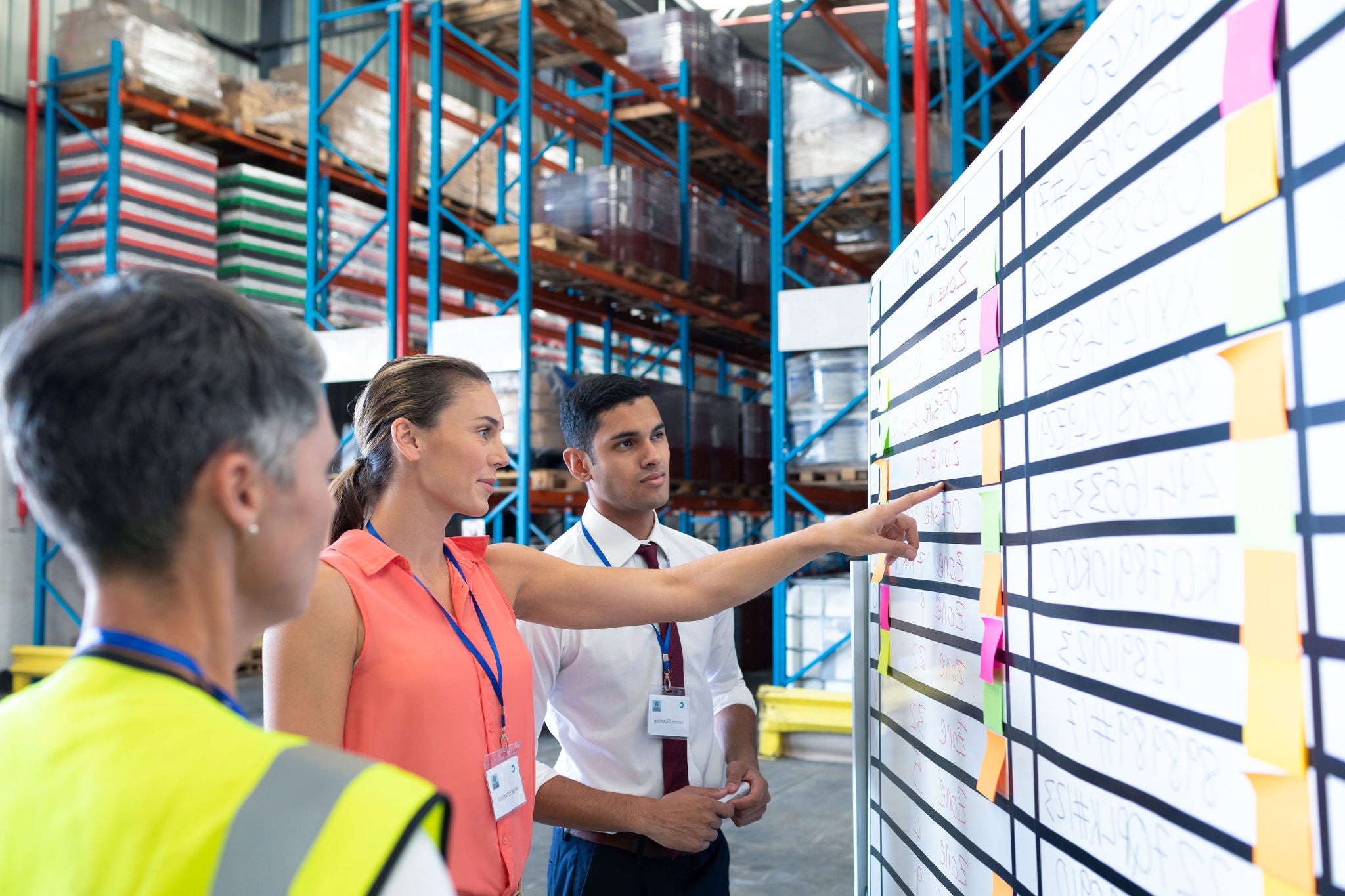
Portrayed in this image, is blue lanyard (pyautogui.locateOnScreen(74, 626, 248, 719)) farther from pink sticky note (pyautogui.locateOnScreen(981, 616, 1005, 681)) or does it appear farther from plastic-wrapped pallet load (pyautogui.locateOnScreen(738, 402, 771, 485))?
plastic-wrapped pallet load (pyautogui.locateOnScreen(738, 402, 771, 485))

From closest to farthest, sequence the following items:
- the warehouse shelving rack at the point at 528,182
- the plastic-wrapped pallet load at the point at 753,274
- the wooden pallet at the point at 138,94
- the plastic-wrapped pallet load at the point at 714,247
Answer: the warehouse shelving rack at the point at 528,182 → the wooden pallet at the point at 138,94 → the plastic-wrapped pallet load at the point at 714,247 → the plastic-wrapped pallet load at the point at 753,274

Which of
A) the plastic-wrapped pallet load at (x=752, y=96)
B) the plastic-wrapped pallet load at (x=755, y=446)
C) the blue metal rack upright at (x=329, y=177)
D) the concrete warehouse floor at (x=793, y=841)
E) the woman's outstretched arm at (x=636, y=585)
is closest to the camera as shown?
the woman's outstretched arm at (x=636, y=585)

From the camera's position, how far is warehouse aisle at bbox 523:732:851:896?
5.03m

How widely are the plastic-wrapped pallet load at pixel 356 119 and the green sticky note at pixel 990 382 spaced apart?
8.65 meters

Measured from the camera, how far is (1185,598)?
3.62ft

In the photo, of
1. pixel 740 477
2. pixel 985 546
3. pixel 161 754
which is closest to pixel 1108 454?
pixel 985 546

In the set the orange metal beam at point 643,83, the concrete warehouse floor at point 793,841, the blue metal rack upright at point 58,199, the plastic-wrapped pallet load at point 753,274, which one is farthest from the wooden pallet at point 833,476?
the blue metal rack upright at point 58,199

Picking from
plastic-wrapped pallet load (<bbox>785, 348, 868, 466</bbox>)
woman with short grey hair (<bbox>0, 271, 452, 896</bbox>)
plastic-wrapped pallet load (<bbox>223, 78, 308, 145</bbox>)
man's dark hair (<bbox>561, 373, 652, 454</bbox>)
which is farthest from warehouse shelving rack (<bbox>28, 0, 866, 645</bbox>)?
woman with short grey hair (<bbox>0, 271, 452, 896</bbox>)

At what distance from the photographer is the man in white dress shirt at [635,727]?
2.61 metres

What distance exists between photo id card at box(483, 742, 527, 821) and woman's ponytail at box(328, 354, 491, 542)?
23.4 inches

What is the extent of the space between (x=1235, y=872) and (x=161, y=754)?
101 centimetres

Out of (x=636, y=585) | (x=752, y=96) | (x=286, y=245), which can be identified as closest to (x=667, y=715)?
(x=636, y=585)

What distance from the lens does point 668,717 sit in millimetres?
2793

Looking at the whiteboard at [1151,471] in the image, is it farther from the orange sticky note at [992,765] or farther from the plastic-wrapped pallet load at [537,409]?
the plastic-wrapped pallet load at [537,409]
